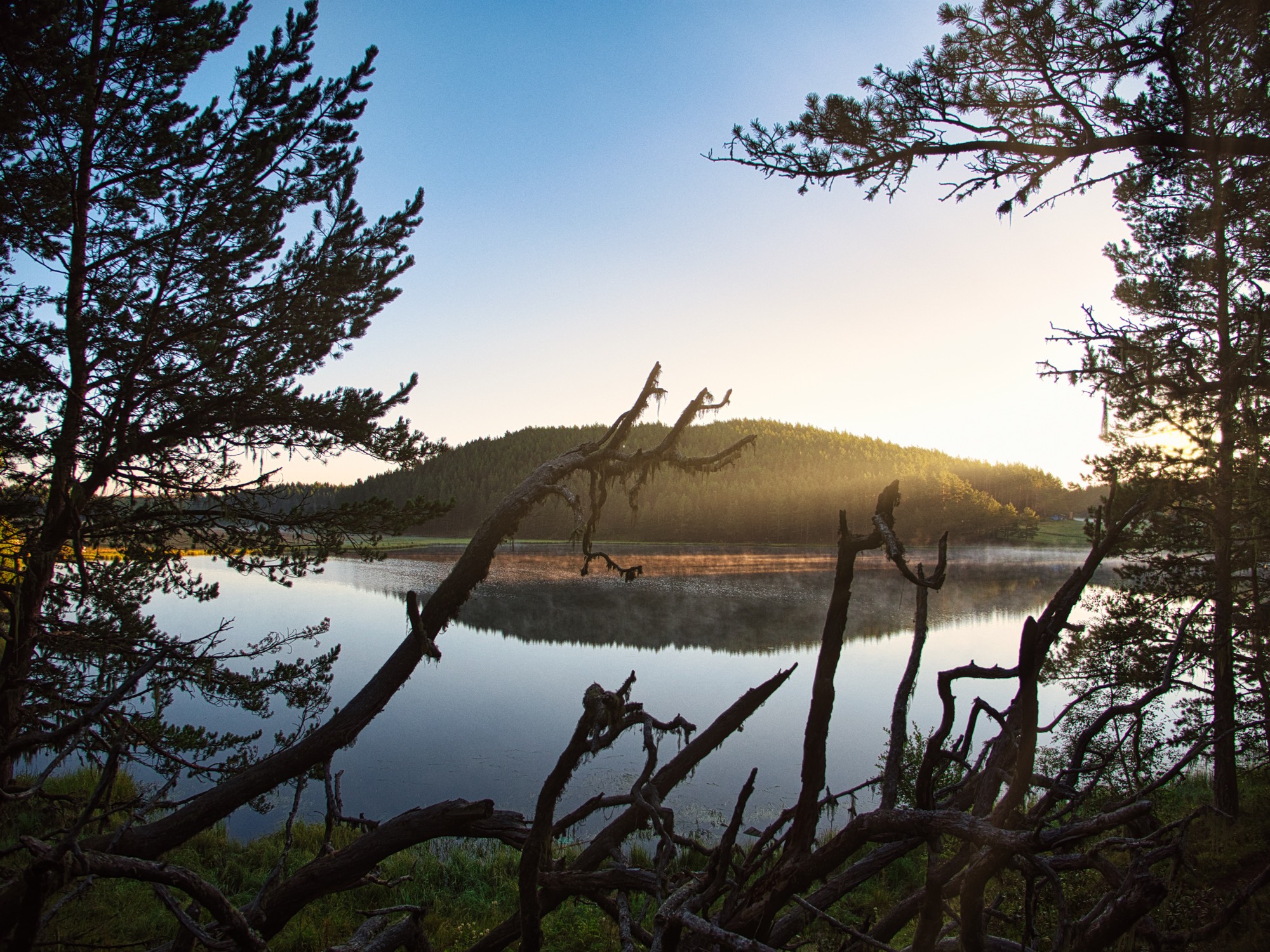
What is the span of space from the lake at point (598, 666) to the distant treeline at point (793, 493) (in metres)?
5.48

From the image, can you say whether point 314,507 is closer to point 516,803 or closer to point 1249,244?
point 516,803

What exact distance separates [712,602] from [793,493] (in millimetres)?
27845

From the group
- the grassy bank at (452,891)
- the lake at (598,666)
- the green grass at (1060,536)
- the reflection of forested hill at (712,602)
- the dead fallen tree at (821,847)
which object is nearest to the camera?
the dead fallen tree at (821,847)

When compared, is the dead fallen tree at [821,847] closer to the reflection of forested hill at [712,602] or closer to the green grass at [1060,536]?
the reflection of forested hill at [712,602]

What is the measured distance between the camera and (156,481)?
680 centimetres

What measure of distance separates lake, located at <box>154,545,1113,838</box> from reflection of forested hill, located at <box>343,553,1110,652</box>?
7.1 inches

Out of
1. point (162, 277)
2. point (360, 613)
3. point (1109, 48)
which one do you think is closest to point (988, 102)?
point (1109, 48)

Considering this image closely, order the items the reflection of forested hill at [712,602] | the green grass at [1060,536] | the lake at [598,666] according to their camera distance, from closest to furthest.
Result: 1. the lake at [598,666]
2. the reflection of forested hill at [712,602]
3. the green grass at [1060,536]

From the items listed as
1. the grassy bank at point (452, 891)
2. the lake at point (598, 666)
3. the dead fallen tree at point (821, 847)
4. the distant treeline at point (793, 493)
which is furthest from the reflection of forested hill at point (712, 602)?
the dead fallen tree at point (821, 847)

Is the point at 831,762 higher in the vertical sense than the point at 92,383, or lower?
lower

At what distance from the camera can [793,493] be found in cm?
5909

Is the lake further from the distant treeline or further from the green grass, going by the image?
the green grass

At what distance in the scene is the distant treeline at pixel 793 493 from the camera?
45625 millimetres

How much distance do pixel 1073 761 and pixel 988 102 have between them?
3.86m
